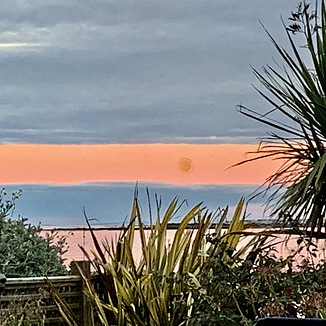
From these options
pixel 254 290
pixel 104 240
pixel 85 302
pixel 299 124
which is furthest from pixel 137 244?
pixel 299 124

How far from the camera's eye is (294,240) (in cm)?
391

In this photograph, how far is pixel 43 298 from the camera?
4.85m

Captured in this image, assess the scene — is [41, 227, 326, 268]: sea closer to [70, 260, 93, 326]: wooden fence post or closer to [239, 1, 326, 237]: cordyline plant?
[70, 260, 93, 326]: wooden fence post

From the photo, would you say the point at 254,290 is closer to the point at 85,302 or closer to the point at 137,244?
the point at 137,244

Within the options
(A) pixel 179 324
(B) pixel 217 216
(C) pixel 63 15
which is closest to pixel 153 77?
(C) pixel 63 15

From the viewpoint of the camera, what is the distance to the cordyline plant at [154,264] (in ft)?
13.8

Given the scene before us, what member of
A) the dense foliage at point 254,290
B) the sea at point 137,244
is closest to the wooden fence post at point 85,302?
the sea at point 137,244

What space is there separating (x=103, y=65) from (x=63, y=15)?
0.47 m

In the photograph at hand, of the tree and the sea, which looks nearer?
the sea

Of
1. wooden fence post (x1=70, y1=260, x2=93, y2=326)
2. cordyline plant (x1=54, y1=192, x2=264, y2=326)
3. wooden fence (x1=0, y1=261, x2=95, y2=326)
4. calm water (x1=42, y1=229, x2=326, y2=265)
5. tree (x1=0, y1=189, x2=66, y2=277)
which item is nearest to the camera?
calm water (x1=42, y1=229, x2=326, y2=265)

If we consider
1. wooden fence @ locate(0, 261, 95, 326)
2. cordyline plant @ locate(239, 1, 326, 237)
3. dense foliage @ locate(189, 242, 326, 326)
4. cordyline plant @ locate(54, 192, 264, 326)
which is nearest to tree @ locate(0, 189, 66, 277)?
wooden fence @ locate(0, 261, 95, 326)

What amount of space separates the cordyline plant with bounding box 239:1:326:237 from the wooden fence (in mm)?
1876

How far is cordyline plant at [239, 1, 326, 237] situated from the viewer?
3398 millimetres

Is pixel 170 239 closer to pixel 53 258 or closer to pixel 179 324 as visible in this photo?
pixel 179 324
